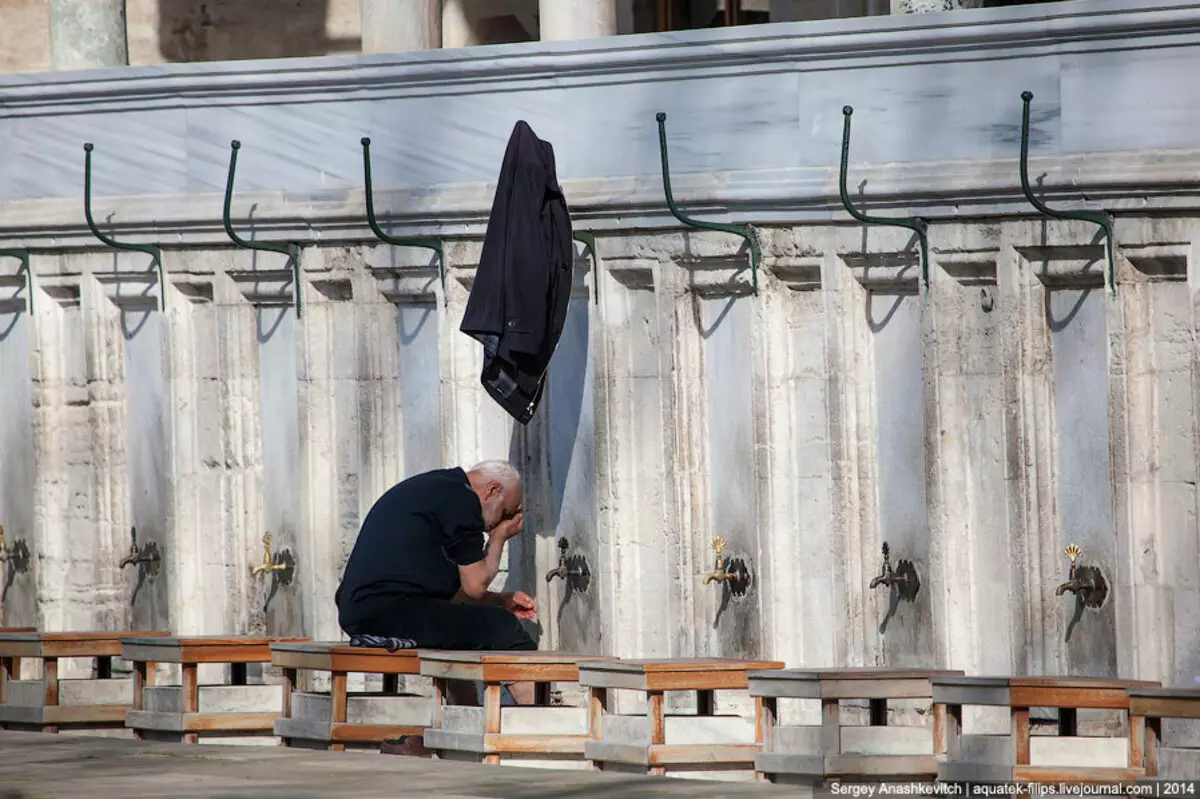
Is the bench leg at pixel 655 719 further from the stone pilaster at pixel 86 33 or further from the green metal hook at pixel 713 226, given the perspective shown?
the stone pilaster at pixel 86 33

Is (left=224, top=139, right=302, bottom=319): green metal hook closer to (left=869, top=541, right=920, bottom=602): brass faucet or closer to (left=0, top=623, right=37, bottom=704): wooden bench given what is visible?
(left=0, top=623, right=37, bottom=704): wooden bench

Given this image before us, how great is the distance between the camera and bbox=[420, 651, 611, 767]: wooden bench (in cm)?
1167

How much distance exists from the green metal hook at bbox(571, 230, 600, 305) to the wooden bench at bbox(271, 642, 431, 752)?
2046 millimetres

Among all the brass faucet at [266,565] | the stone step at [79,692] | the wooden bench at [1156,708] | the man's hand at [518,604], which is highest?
the brass faucet at [266,565]

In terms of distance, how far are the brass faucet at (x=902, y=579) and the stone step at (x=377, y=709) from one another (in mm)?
1962

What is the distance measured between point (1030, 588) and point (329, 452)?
3837 mm

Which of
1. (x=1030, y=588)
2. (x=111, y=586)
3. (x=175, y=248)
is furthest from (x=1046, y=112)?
(x=111, y=586)

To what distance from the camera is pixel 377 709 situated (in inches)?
487

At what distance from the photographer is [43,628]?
50.9 feet

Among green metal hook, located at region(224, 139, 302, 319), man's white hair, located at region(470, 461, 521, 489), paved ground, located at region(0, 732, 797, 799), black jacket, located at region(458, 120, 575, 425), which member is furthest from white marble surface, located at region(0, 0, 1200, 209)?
paved ground, located at region(0, 732, 797, 799)

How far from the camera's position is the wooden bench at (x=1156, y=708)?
31.6 ft

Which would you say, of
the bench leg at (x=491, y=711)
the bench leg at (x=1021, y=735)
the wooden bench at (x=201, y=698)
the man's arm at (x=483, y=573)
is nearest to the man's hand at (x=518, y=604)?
the man's arm at (x=483, y=573)

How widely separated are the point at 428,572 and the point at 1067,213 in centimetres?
296

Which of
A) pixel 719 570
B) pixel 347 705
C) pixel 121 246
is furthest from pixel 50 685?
pixel 719 570
